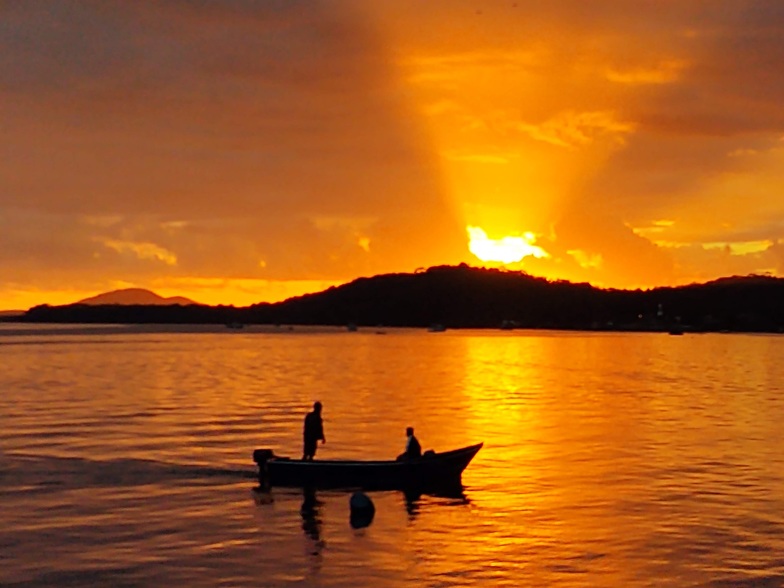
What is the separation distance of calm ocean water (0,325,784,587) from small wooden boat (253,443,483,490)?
3.13 feet

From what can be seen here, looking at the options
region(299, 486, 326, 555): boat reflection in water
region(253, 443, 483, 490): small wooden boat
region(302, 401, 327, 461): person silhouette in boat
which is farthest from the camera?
region(302, 401, 327, 461): person silhouette in boat

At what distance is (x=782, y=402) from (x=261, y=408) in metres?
42.9

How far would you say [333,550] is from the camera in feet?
104

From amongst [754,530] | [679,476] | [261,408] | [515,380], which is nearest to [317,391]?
[261,408]

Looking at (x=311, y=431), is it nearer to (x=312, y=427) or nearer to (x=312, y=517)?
(x=312, y=427)

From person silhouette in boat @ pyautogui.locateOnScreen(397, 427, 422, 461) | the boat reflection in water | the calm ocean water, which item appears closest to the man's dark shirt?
the boat reflection in water

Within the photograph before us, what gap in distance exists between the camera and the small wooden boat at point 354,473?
137 feet

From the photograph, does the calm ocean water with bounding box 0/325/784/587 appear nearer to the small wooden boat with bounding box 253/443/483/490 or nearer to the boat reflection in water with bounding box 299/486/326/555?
the boat reflection in water with bounding box 299/486/326/555

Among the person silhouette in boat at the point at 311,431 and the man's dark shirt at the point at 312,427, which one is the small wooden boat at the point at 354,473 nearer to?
the person silhouette in boat at the point at 311,431

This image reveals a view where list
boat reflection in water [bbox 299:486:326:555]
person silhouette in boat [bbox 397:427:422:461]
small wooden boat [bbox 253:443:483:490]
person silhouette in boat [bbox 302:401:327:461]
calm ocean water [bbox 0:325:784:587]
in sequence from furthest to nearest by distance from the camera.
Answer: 1. person silhouette in boat [bbox 302:401:327:461]
2. person silhouette in boat [bbox 397:427:422:461]
3. small wooden boat [bbox 253:443:483:490]
4. boat reflection in water [bbox 299:486:326:555]
5. calm ocean water [bbox 0:325:784:587]

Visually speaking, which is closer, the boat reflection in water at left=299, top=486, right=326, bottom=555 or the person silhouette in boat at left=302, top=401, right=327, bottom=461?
the boat reflection in water at left=299, top=486, right=326, bottom=555

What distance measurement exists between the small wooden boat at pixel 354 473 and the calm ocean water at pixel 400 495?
96cm

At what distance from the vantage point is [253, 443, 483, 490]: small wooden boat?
41875mm

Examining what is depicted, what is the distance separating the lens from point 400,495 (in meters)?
41.3
